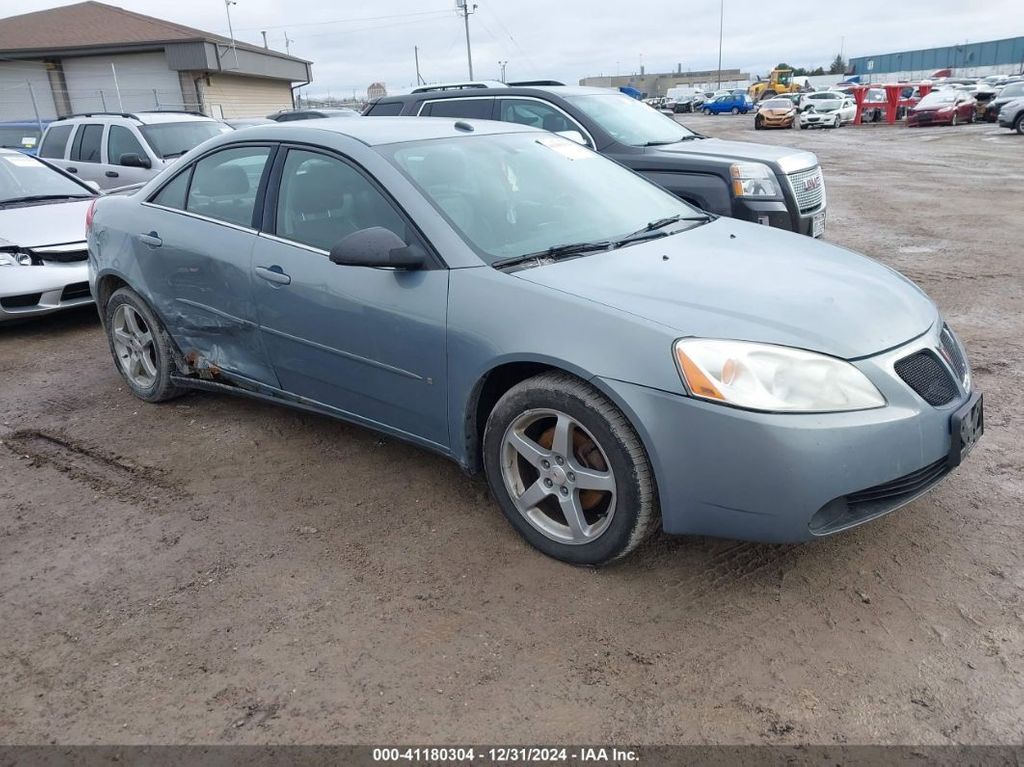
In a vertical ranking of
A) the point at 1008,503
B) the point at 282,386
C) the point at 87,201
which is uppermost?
the point at 87,201

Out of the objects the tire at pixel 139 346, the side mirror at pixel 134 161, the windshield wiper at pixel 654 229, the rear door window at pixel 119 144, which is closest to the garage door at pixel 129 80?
the rear door window at pixel 119 144

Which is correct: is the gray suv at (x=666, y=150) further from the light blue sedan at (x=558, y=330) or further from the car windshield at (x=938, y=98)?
the car windshield at (x=938, y=98)

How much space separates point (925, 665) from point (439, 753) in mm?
1513

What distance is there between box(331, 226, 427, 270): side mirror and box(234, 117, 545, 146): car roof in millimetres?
634

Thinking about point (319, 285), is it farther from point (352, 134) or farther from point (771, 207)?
point (771, 207)

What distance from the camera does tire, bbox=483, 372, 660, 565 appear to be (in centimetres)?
276

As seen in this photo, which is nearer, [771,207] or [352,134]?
[352,134]

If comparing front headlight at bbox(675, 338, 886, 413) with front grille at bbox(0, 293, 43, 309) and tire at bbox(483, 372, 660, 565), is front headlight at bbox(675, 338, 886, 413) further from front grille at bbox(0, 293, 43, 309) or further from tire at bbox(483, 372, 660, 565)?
front grille at bbox(0, 293, 43, 309)

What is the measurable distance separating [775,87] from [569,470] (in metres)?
66.6

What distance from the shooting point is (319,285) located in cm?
353

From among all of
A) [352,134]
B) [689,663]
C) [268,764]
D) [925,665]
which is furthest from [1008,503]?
[352,134]

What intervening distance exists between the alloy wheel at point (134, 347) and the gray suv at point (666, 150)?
3710 millimetres

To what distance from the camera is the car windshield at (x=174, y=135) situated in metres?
10.6

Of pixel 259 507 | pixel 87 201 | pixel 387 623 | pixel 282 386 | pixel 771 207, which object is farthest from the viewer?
pixel 87 201
